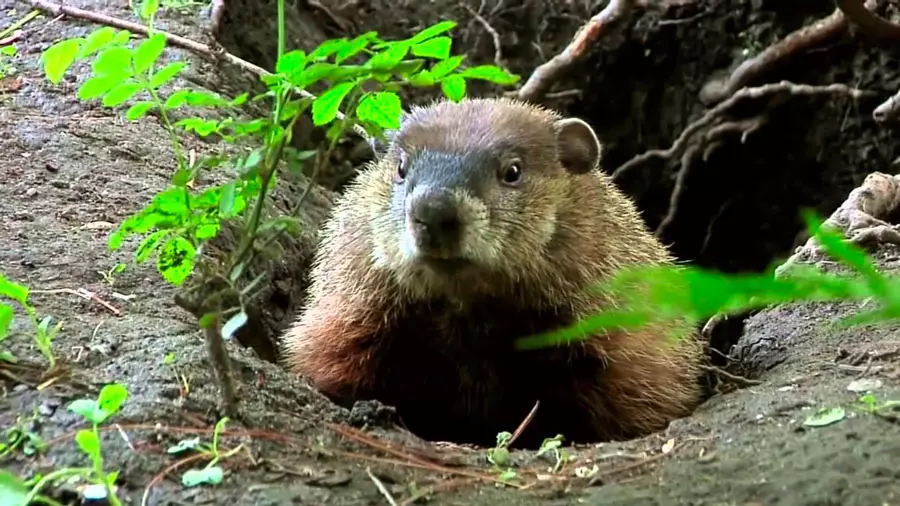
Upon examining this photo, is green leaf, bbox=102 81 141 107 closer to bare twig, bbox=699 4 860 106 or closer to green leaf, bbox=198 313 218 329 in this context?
green leaf, bbox=198 313 218 329

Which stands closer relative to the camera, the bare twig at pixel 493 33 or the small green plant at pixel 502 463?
the small green plant at pixel 502 463

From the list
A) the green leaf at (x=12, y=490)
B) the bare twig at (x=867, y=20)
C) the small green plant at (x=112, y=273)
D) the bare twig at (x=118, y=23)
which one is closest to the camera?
the green leaf at (x=12, y=490)

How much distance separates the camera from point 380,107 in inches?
80.7

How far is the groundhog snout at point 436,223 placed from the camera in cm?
243

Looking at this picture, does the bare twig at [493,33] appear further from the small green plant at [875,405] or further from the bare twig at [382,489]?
the bare twig at [382,489]

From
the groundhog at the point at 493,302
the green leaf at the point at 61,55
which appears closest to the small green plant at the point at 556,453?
the groundhog at the point at 493,302

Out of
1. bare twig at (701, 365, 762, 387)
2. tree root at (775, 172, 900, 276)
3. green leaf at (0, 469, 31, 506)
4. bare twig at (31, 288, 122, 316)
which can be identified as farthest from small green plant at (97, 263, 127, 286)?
tree root at (775, 172, 900, 276)

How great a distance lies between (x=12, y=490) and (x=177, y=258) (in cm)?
76

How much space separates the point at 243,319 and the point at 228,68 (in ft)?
9.42

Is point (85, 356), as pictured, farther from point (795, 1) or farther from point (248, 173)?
point (795, 1)

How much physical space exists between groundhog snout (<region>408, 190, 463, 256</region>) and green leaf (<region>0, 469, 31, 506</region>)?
1.16 metres

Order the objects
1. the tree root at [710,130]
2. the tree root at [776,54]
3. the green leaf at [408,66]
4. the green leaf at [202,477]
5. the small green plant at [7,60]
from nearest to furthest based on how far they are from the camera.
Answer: the green leaf at [202,477]
the green leaf at [408,66]
the small green plant at [7,60]
the tree root at [776,54]
the tree root at [710,130]

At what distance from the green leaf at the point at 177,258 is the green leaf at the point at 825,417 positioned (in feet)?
4.52

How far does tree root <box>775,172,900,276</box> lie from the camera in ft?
11.0
